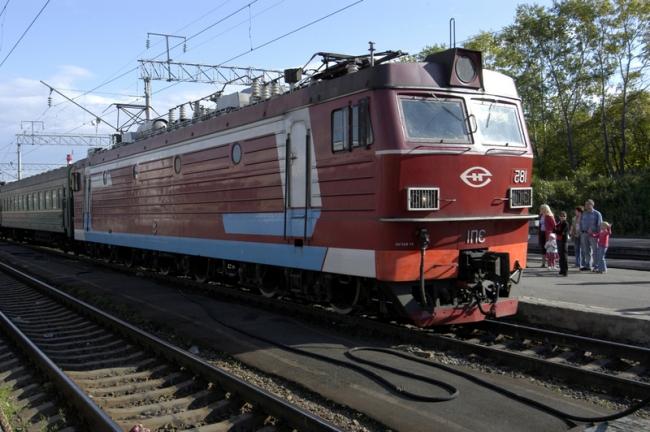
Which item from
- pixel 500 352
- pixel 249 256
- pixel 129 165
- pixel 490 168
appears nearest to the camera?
pixel 500 352

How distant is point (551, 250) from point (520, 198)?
6771 mm

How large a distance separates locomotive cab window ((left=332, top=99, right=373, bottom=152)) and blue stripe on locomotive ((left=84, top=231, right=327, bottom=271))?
1.50m

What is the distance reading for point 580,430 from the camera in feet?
15.7

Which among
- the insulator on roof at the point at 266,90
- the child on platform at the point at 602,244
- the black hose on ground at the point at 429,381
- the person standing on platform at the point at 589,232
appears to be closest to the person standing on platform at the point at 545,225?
the person standing on platform at the point at 589,232

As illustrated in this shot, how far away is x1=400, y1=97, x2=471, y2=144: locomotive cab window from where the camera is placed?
756 centimetres

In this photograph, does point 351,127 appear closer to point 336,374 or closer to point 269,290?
point 336,374

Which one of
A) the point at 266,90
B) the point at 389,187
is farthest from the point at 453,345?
the point at 266,90

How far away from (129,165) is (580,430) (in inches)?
517

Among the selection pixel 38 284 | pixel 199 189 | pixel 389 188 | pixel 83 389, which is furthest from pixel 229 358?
pixel 38 284

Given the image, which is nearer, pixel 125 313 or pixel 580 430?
pixel 580 430

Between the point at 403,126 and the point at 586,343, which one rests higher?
the point at 403,126

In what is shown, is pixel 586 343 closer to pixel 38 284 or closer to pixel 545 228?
pixel 545 228


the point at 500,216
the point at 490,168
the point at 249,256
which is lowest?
the point at 249,256

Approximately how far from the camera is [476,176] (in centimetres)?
784
